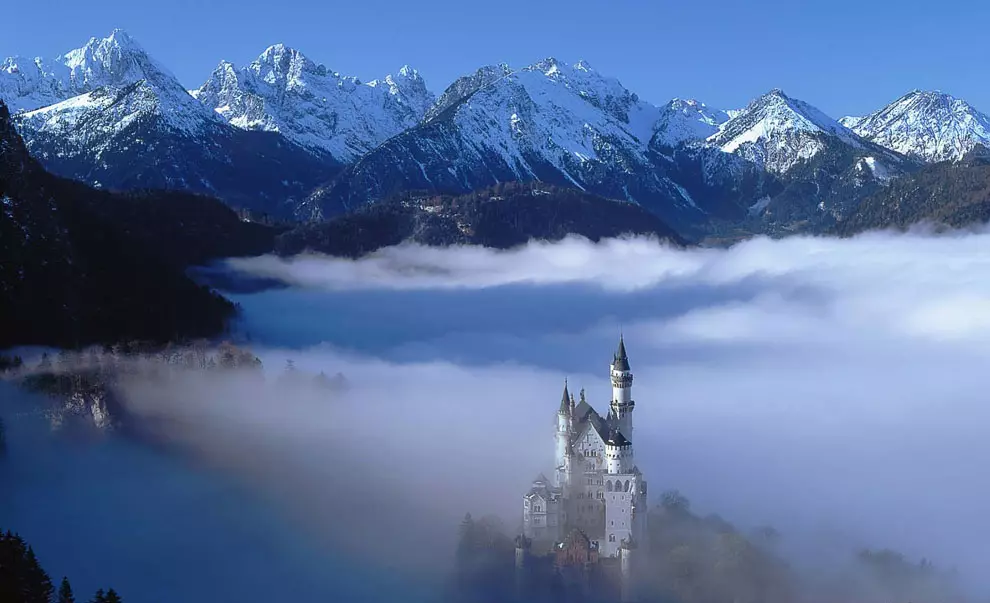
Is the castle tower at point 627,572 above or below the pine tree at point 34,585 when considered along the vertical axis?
below

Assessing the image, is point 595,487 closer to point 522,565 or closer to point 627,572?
point 627,572

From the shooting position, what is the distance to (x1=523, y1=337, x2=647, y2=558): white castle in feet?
426

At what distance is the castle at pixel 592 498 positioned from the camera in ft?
427

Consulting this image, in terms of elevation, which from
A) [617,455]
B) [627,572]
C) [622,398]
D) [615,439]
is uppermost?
[622,398]

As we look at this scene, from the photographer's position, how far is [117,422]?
178 m

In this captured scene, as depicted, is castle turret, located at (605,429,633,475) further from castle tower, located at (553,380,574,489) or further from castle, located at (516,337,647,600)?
castle tower, located at (553,380,574,489)

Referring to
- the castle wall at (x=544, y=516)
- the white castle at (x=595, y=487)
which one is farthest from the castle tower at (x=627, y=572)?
the castle wall at (x=544, y=516)

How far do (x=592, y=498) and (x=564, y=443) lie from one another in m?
8.00

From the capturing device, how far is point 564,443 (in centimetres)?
13475

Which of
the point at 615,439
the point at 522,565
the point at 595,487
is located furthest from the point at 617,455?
the point at 522,565

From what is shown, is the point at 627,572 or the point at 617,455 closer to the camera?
the point at 617,455

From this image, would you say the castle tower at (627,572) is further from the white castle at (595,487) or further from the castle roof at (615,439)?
the castle roof at (615,439)

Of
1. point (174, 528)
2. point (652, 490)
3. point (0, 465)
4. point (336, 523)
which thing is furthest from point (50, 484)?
point (652, 490)

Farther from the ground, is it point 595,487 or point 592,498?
point 595,487
